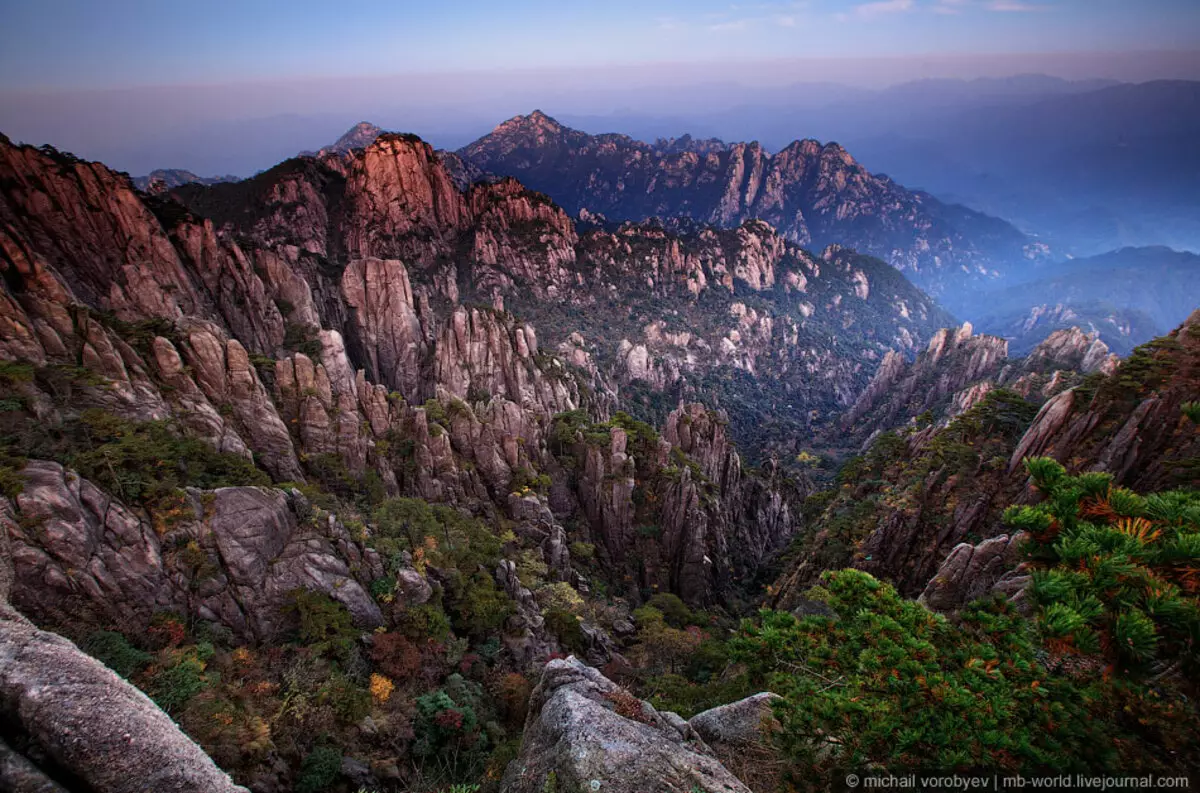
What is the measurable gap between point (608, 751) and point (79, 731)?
8.11 m

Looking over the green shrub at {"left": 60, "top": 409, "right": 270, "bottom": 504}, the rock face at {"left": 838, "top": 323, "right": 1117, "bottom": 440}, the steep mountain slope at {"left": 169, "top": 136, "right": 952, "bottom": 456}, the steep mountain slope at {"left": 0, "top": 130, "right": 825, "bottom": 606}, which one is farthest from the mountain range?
the steep mountain slope at {"left": 169, "top": 136, "right": 952, "bottom": 456}

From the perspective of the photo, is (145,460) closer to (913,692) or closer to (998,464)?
(913,692)

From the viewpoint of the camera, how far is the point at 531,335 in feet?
250

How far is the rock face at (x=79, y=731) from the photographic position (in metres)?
6.37

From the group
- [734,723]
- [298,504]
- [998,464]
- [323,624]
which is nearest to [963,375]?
[998,464]

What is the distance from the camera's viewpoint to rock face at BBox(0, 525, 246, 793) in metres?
6.37

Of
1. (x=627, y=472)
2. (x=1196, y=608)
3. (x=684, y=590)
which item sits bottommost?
(x=684, y=590)

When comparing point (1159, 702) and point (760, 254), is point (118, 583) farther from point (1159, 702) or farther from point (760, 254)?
point (760, 254)

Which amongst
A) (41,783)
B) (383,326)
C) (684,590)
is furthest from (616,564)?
(41,783)

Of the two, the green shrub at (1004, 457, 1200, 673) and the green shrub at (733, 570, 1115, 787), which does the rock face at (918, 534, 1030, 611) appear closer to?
the green shrub at (733, 570, 1115, 787)

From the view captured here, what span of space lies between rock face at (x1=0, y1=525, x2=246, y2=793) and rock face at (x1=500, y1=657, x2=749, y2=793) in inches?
204

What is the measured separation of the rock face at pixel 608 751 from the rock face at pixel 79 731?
5182mm

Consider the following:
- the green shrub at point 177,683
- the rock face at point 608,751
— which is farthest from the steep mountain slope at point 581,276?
the rock face at point 608,751

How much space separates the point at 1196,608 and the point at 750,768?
8.72 meters
